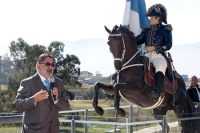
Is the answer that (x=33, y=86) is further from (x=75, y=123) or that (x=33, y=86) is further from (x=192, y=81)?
(x=192, y=81)

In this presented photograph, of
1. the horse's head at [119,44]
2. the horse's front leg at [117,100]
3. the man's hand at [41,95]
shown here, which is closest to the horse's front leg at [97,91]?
the horse's front leg at [117,100]

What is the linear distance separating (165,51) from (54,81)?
4039mm

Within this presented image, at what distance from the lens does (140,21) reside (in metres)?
10.9

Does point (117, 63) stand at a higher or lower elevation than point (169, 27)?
lower

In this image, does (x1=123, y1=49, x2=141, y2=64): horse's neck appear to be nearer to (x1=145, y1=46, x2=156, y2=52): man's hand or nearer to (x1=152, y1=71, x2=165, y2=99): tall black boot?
(x1=145, y1=46, x2=156, y2=52): man's hand

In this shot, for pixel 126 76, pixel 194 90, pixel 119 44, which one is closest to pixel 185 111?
pixel 194 90

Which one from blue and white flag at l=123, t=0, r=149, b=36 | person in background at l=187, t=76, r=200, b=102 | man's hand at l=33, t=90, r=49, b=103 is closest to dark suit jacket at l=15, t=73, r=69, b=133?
man's hand at l=33, t=90, r=49, b=103

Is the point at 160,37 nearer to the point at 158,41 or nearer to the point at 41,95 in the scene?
the point at 158,41

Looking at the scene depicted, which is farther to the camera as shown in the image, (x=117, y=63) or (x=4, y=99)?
(x=4, y=99)

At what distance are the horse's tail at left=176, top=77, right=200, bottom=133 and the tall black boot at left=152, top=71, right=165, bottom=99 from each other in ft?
2.84

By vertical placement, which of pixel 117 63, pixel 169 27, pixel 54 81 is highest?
pixel 169 27

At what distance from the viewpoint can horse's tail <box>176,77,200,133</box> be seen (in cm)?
946

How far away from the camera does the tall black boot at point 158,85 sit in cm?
862

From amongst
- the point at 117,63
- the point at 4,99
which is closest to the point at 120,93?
the point at 117,63
